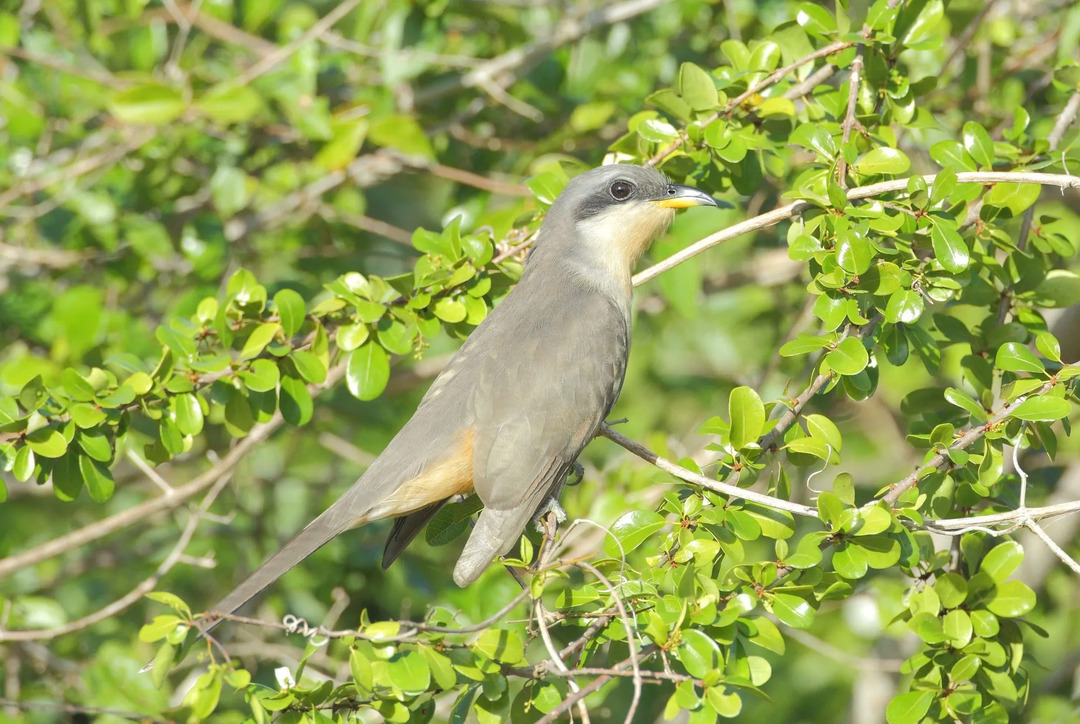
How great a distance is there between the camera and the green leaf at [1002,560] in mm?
2994

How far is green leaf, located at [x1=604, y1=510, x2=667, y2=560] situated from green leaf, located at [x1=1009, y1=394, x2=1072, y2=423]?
2.99 ft

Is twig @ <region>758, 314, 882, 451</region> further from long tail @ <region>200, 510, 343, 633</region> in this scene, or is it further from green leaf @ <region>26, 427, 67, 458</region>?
green leaf @ <region>26, 427, 67, 458</region>

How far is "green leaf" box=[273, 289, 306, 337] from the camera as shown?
3.51m

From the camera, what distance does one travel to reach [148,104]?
4.78m

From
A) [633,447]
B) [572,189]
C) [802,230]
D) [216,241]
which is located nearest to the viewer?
[802,230]

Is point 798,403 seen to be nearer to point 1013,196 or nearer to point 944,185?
point 944,185

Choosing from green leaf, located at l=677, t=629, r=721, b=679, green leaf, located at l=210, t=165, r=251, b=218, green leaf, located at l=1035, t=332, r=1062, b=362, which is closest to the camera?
green leaf, located at l=677, t=629, r=721, b=679

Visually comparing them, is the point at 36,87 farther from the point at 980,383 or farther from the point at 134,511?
the point at 980,383

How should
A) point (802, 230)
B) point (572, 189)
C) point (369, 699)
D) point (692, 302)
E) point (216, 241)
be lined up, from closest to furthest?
point (369, 699)
point (802, 230)
point (572, 189)
point (692, 302)
point (216, 241)

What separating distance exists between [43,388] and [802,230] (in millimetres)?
2259

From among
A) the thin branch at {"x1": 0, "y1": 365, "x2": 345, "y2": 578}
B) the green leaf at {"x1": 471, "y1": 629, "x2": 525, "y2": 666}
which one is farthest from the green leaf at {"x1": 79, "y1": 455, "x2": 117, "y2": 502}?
the green leaf at {"x1": 471, "y1": 629, "x2": 525, "y2": 666}

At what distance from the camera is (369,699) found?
2824 millimetres

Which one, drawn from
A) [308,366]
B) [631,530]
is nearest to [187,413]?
[308,366]

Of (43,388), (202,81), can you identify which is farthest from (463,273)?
(202,81)
